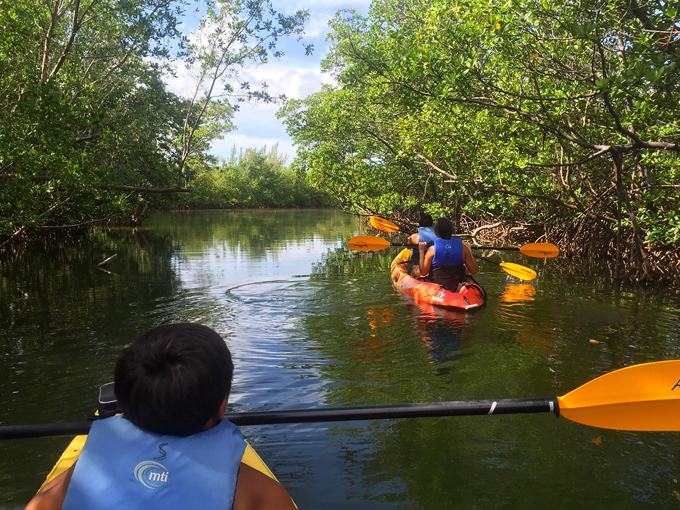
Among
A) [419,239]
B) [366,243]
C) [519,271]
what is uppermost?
[419,239]

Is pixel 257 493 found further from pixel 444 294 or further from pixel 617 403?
pixel 444 294

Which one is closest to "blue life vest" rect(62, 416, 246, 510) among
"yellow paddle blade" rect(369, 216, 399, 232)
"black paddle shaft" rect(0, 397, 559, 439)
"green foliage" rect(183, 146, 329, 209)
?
"black paddle shaft" rect(0, 397, 559, 439)

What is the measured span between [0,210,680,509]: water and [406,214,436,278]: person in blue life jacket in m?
0.66

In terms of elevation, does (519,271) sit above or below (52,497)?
below

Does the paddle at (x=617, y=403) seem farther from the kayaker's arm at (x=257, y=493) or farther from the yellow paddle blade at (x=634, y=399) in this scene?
the kayaker's arm at (x=257, y=493)

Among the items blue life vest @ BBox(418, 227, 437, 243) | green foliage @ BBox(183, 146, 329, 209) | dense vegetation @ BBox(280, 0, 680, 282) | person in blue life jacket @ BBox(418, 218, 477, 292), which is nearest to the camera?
dense vegetation @ BBox(280, 0, 680, 282)

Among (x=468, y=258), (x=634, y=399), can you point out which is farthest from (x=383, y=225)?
(x=634, y=399)

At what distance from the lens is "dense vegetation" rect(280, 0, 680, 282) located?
568cm

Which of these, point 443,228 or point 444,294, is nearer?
point 444,294

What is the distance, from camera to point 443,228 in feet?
24.2

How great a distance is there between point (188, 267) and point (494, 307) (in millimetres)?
6704

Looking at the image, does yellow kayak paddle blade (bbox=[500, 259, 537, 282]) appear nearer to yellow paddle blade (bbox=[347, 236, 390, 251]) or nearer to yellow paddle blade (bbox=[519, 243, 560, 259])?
yellow paddle blade (bbox=[519, 243, 560, 259])

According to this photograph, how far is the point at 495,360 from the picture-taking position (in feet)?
16.8

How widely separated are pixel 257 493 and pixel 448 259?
6374 millimetres
